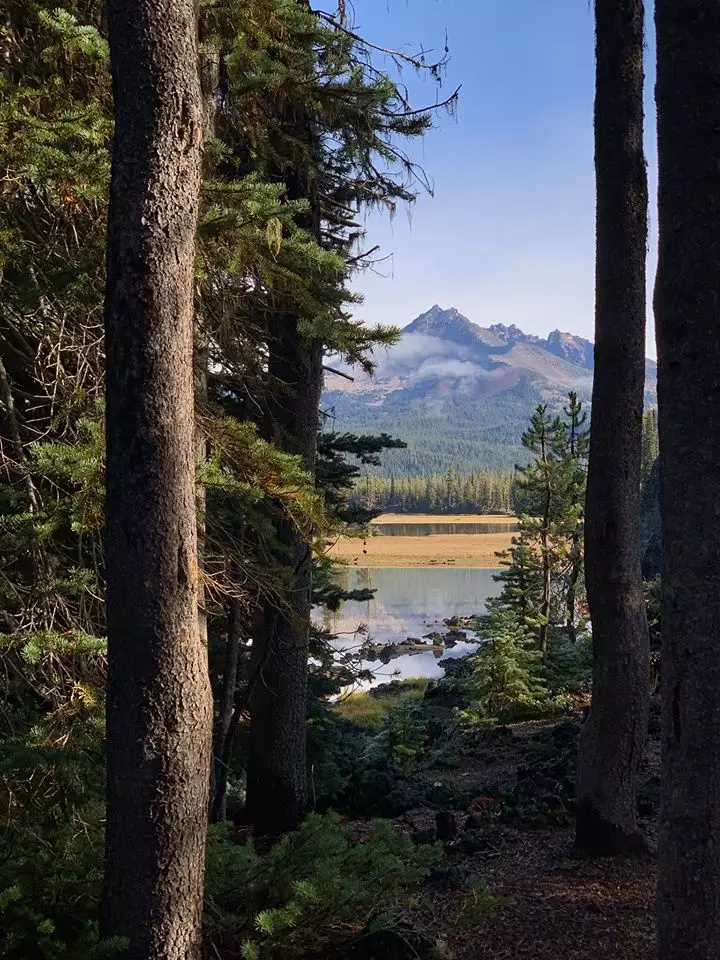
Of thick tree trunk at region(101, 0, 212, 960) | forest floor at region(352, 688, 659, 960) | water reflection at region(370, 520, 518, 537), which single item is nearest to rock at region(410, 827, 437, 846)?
forest floor at region(352, 688, 659, 960)

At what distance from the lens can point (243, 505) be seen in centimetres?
459

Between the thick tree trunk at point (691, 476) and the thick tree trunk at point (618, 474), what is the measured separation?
6.57ft

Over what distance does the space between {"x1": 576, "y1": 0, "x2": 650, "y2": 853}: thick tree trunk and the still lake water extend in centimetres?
1116

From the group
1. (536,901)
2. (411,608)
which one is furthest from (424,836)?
(411,608)

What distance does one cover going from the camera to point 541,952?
13.4ft

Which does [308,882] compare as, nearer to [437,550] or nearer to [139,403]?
[139,403]

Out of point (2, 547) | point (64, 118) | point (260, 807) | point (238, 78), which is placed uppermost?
point (238, 78)

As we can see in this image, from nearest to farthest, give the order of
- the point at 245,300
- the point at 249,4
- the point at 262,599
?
1. the point at 249,4
2. the point at 245,300
3. the point at 262,599

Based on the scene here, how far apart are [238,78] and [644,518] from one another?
33.0 m

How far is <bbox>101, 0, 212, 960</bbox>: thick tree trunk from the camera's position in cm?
274

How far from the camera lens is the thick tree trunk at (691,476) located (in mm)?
3055

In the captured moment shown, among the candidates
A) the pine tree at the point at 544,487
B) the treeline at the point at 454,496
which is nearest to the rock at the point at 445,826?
the pine tree at the point at 544,487

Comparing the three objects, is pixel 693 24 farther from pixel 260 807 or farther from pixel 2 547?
pixel 260 807

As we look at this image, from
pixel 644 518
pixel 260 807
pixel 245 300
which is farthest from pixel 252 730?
pixel 644 518
